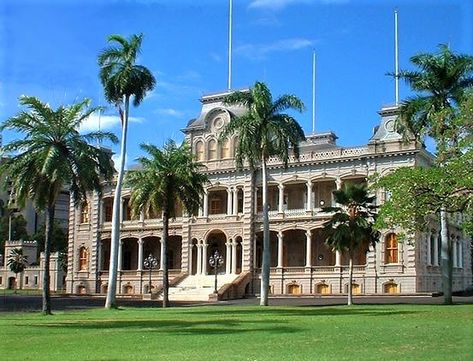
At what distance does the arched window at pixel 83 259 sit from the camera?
244 feet

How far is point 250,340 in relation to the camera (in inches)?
724

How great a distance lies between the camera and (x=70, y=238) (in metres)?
76.3

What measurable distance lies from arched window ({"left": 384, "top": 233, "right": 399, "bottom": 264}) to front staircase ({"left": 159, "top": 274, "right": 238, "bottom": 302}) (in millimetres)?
12808

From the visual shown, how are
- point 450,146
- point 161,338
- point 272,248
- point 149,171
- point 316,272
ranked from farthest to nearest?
point 272,248 → point 316,272 → point 149,171 → point 450,146 → point 161,338

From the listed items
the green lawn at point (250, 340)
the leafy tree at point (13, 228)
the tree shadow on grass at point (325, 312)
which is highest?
the leafy tree at point (13, 228)

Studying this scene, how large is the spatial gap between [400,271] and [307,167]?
1176cm

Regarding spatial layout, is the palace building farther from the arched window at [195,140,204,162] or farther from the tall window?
the tall window

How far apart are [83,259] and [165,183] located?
32812 millimetres

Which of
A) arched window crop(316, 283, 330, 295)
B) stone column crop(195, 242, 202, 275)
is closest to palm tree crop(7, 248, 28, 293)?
stone column crop(195, 242, 202, 275)

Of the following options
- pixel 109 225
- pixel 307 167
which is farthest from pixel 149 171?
pixel 109 225

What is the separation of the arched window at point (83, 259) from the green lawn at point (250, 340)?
49.2 metres

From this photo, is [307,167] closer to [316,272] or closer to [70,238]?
[316,272]

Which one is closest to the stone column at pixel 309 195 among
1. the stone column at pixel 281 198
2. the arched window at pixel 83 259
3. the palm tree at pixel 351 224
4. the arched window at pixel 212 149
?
the stone column at pixel 281 198

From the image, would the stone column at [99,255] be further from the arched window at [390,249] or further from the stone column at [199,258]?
the arched window at [390,249]
